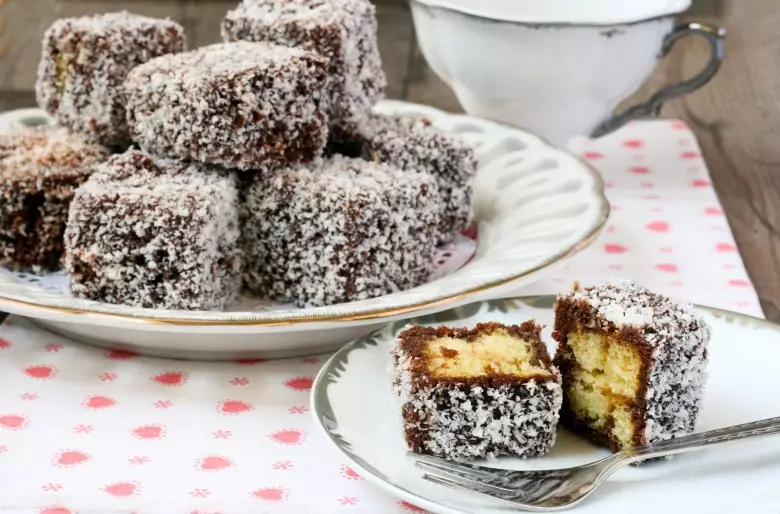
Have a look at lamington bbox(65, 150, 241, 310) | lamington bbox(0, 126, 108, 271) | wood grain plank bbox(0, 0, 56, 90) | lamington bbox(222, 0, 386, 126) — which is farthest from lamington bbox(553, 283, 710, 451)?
wood grain plank bbox(0, 0, 56, 90)

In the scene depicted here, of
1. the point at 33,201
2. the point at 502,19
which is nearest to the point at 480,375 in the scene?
the point at 33,201

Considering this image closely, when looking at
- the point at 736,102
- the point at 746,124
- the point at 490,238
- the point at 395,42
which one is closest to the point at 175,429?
the point at 490,238

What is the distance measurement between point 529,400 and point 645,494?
0.45 feet

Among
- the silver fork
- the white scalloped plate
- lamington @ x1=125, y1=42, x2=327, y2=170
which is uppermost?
lamington @ x1=125, y1=42, x2=327, y2=170

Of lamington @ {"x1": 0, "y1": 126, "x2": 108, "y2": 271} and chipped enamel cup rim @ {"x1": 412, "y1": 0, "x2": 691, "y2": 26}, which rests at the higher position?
chipped enamel cup rim @ {"x1": 412, "y1": 0, "x2": 691, "y2": 26}

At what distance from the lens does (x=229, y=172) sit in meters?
1.43

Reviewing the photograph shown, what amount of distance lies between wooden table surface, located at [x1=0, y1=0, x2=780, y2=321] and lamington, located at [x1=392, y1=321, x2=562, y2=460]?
57cm

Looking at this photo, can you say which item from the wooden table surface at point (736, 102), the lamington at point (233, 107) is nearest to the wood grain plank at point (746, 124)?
the wooden table surface at point (736, 102)

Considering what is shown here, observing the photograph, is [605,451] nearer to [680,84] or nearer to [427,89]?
[680,84]

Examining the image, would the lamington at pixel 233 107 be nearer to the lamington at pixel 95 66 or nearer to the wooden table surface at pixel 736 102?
the lamington at pixel 95 66

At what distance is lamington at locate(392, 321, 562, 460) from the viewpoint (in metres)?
1.01

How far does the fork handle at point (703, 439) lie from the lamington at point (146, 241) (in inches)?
23.0

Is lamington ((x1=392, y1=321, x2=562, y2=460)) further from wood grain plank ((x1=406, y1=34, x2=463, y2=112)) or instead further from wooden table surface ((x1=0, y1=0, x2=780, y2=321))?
wood grain plank ((x1=406, y1=34, x2=463, y2=112))

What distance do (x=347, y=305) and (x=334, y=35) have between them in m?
0.48
